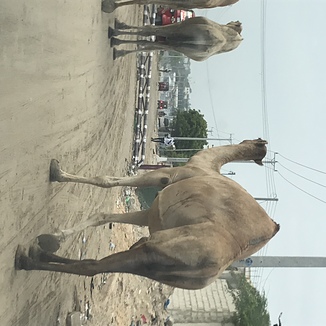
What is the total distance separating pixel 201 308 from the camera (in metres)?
20.2

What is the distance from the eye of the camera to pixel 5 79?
437 centimetres

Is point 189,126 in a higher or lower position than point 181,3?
lower

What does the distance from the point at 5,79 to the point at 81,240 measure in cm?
456

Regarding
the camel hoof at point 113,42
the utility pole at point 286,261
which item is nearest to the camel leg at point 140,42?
the camel hoof at point 113,42

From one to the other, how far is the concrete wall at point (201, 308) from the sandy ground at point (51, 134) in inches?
369

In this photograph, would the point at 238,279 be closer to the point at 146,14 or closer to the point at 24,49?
the point at 146,14

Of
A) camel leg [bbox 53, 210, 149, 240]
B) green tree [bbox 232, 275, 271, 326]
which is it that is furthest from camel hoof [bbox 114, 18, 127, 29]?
green tree [bbox 232, 275, 271, 326]

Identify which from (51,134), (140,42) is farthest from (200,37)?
(51,134)

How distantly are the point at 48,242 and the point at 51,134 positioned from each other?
1.22 metres

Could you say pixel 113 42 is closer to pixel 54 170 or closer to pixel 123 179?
pixel 123 179

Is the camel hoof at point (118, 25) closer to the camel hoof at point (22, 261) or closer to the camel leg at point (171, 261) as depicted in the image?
the camel hoof at point (22, 261)

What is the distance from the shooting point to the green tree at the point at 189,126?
3891 centimetres

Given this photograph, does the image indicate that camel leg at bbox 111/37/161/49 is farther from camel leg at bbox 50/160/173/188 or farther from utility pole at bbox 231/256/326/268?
utility pole at bbox 231/256/326/268

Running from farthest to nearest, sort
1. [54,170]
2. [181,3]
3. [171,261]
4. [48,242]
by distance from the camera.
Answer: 1. [181,3]
2. [54,170]
3. [48,242]
4. [171,261]
